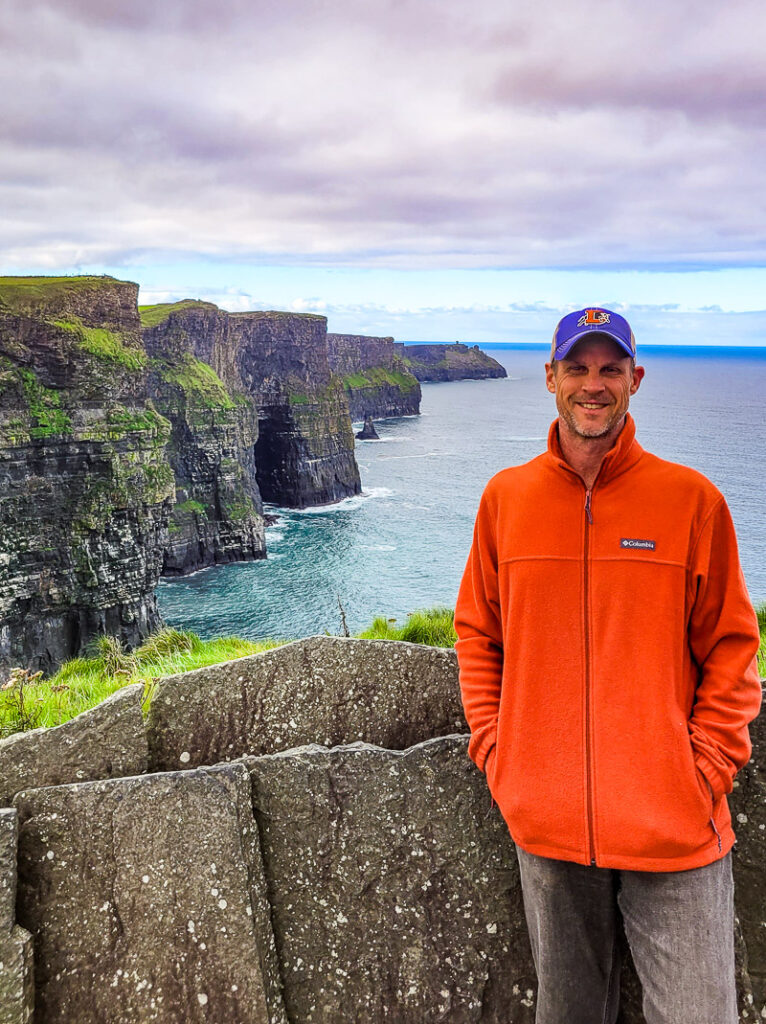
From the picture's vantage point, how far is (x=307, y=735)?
4.91 metres

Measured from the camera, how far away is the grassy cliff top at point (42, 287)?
150 feet

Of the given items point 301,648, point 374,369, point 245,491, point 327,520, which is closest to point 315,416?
point 327,520

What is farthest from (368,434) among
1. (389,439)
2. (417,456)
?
(417,456)

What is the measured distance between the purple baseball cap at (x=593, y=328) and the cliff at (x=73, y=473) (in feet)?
144

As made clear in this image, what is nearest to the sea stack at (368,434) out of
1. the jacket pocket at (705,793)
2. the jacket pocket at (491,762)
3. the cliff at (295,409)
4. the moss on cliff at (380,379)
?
the moss on cliff at (380,379)

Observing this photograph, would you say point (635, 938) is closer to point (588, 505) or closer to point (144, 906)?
point (588, 505)

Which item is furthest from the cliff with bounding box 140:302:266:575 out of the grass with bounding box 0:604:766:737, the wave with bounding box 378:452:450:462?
the grass with bounding box 0:604:766:737

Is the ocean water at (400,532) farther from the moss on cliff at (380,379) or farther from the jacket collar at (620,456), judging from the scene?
the moss on cliff at (380,379)

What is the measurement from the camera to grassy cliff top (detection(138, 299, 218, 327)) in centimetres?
7438

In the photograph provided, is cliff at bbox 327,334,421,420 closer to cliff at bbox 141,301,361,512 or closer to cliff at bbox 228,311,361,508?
cliff at bbox 228,311,361,508

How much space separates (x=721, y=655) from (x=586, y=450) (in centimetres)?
113

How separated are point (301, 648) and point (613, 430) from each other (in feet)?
7.94

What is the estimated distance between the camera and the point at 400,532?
75.1m

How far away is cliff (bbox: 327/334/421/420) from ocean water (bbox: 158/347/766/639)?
25580mm
